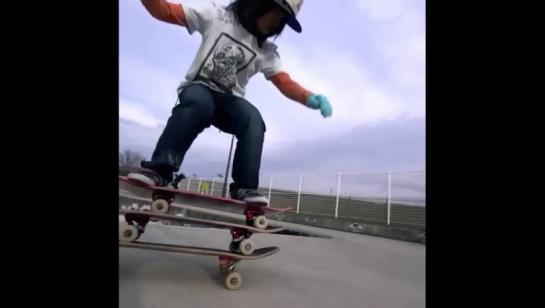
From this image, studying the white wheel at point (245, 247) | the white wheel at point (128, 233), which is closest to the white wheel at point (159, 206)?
the white wheel at point (128, 233)

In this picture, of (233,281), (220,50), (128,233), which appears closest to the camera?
(128,233)

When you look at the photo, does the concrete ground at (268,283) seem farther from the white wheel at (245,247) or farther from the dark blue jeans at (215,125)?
the dark blue jeans at (215,125)

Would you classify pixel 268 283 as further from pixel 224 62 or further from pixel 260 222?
pixel 224 62

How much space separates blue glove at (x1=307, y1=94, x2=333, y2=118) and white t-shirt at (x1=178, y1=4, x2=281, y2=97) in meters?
0.42

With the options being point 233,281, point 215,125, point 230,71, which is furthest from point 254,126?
point 233,281

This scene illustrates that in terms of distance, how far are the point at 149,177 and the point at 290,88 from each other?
945mm

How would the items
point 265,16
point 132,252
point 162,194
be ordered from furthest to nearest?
point 132,252
point 265,16
point 162,194

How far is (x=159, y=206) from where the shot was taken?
123 centimetres

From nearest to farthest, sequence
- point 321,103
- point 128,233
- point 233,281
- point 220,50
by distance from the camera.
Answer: point 128,233 < point 233,281 < point 220,50 < point 321,103
